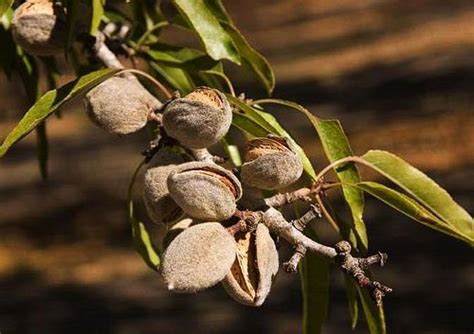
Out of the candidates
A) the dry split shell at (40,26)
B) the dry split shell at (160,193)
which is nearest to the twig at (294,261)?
the dry split shell at (160,193)

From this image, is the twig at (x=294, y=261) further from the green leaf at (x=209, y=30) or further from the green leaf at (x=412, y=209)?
the green leaf at (x=209, y=30)

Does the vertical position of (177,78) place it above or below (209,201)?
below

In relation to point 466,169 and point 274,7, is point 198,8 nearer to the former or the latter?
point 466,169

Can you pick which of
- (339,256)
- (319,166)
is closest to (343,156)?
(339,256)

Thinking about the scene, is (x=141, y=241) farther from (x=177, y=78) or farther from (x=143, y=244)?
(x=177, y=78)

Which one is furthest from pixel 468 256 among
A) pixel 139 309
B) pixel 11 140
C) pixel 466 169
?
pixel 11 140

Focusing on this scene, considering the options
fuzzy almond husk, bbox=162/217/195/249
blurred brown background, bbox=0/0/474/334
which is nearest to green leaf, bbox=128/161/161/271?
fuzzy almond husk, bbox=162/217/195/249
